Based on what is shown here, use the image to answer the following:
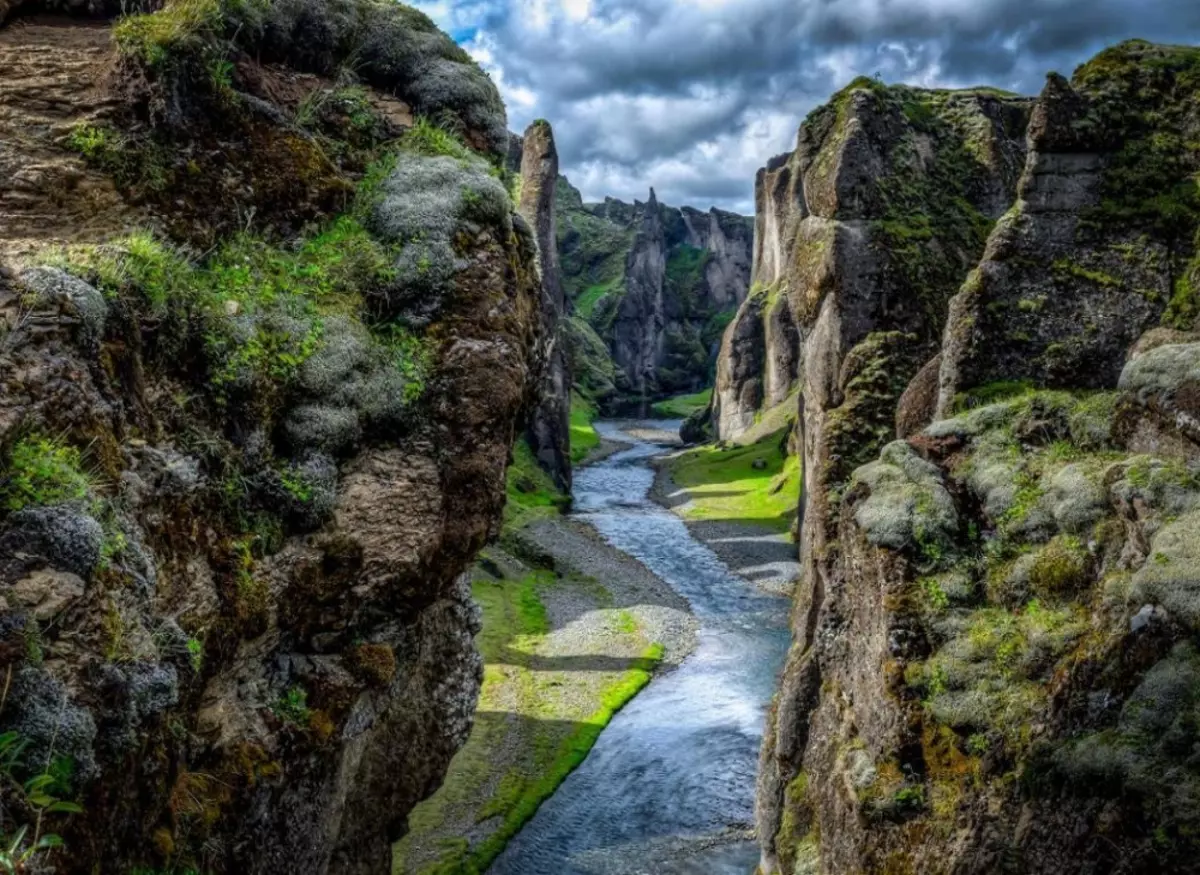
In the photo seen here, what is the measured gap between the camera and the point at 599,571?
62.3m

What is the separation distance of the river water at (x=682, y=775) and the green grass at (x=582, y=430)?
62.1 m

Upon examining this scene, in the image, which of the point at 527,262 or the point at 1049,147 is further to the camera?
the point at 1049,147

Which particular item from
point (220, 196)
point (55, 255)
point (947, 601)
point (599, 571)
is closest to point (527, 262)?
point (220, 196)

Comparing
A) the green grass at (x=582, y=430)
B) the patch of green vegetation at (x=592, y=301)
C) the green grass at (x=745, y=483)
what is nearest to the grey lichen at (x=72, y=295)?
the green grass at (x=745, y=483)

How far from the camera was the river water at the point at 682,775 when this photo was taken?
91.1 feet

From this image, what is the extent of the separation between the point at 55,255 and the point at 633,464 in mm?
107127

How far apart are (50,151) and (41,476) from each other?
6.97m

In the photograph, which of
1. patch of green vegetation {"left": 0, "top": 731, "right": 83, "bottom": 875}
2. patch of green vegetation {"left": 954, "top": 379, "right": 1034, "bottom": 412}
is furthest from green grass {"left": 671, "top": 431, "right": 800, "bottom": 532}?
patch of green vegetation {"left": 0, "top": 731, "right": 83, "bottom": 875}

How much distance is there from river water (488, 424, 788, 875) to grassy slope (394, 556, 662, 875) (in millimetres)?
720

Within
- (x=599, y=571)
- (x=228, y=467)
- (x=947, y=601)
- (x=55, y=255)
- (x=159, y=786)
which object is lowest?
(x=599, y=571)

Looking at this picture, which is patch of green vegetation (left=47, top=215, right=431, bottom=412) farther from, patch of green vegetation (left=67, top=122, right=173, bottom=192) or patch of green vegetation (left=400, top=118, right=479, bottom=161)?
patch of green vegetation (left=400, top=118, right=479, bottom=161)

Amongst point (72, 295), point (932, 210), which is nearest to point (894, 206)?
point (932, 210)

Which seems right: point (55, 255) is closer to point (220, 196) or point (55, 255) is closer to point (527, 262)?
point (220, 196)

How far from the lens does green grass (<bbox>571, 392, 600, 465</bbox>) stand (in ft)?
388
